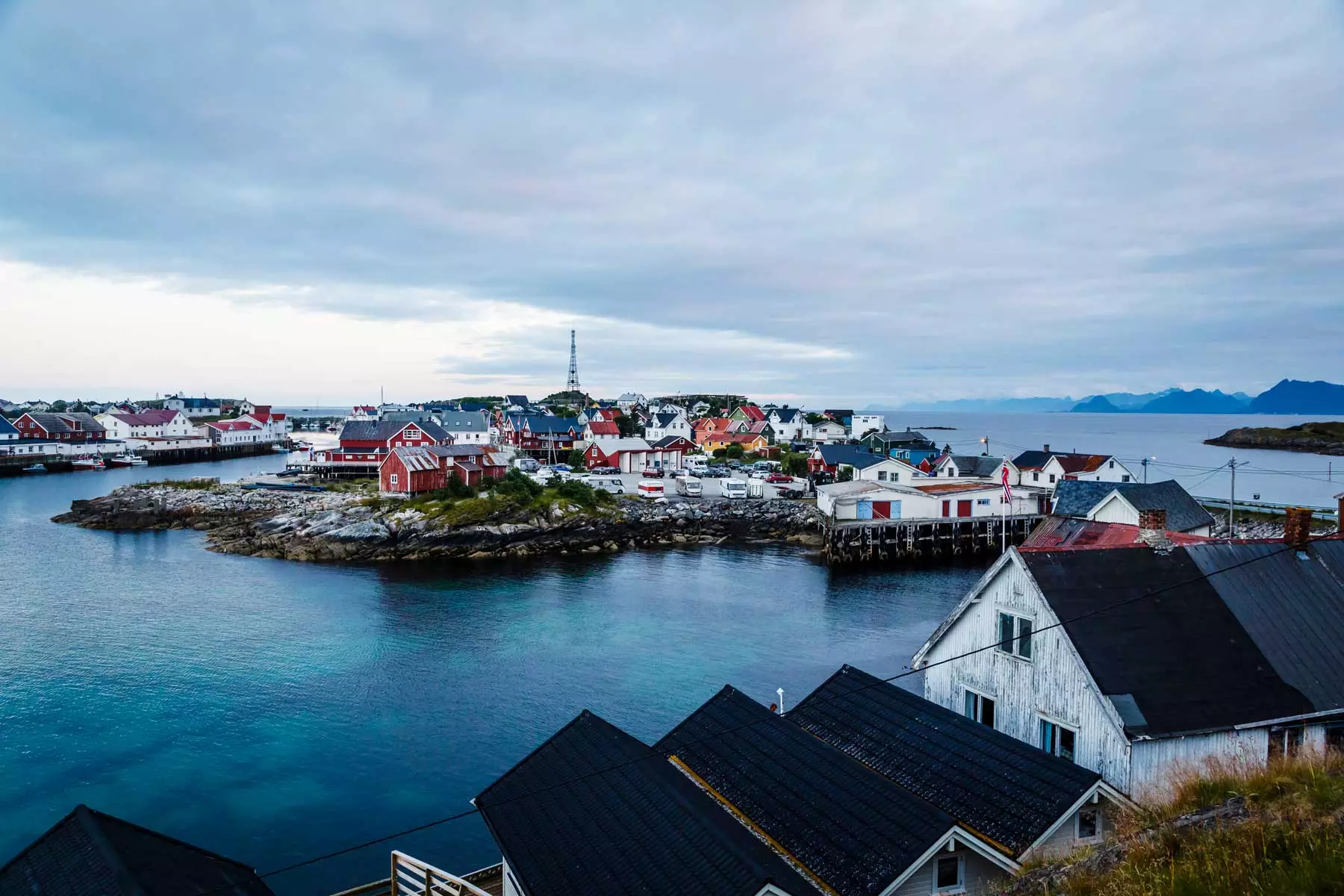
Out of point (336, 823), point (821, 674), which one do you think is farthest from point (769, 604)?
point (336, 823)

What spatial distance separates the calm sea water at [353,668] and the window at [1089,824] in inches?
367

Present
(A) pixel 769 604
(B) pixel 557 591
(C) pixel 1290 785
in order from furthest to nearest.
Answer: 1. (B) pixel 557 591
2. (A) pixel 769 604
3. (C) pixel 1290 785

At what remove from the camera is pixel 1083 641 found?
1045 cm

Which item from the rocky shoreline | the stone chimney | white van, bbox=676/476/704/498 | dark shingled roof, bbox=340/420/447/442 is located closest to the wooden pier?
the rocky shoreline

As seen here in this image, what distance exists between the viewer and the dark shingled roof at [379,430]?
2427 inches

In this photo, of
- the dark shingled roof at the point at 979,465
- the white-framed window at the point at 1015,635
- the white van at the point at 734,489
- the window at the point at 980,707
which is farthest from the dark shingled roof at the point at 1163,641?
the dark shingled roof at the point at 979,465

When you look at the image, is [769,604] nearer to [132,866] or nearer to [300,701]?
[300,701]

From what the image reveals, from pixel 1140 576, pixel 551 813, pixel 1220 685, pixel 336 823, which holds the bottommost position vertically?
pixel 336 823

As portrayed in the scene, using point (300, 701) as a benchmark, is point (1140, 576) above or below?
above

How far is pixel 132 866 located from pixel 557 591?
975 inches

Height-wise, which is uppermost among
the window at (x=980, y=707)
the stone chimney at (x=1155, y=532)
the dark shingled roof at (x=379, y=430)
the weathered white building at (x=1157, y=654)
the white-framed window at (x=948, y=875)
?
the dark shingled roof at (x=379, y=430)

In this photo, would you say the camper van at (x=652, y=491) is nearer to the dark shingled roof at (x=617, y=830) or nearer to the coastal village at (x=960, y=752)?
the coastal village at (x=960, y=752)

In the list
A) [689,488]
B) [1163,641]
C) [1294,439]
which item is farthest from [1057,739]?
[1294,439]

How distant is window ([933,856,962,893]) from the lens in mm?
8320
